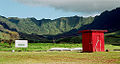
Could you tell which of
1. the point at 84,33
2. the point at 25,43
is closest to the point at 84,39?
the point at 84,33

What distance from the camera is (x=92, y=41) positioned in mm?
52844

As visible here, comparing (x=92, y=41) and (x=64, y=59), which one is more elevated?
(x=92, y=41)

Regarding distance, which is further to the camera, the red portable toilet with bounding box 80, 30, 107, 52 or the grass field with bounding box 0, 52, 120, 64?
the red portable toilet with bounding box 80, 30, 107, 52

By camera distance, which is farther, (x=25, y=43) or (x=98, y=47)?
(x=25, y=43)

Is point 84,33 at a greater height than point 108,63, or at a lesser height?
greater

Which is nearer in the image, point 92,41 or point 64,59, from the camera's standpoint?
point 64,59

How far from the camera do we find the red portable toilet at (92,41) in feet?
173

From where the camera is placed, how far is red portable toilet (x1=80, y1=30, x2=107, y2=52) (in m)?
52.9

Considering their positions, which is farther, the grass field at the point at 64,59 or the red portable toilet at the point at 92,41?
the red portable toilet at the point at 92,41

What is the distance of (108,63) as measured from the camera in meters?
26.1

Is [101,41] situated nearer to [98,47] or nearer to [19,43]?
[98,47]

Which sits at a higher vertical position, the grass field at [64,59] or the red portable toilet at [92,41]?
the red portable toilet at [92,41]

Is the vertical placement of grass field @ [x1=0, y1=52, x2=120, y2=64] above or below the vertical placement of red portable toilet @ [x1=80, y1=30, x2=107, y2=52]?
below

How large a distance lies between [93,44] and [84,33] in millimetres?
4029
